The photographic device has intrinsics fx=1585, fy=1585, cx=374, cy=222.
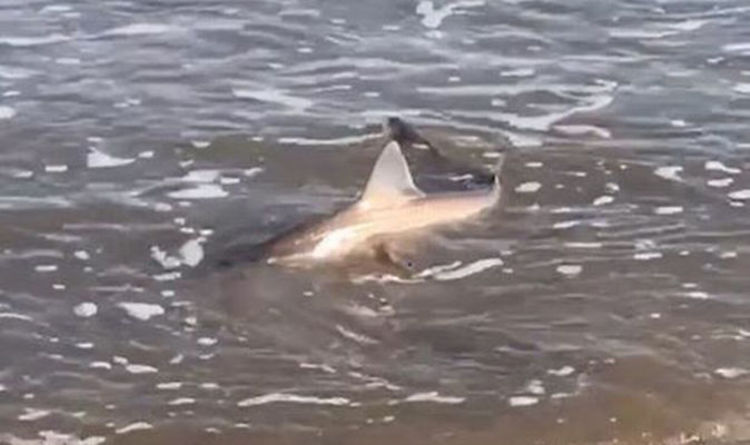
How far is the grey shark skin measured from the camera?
6258 mm

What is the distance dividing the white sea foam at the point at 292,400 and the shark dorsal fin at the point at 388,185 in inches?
54.4

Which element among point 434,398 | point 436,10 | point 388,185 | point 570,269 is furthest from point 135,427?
point 436,10

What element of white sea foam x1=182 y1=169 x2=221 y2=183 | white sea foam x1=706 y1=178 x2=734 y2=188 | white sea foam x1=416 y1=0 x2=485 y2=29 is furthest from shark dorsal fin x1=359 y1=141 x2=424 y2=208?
white sea foam x1=416 y1=0 x2=485 y2=29

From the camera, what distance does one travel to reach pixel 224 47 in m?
8.58

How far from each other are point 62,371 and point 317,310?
38.5 inches

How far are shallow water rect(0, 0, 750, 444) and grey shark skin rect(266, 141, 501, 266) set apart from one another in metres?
0.09

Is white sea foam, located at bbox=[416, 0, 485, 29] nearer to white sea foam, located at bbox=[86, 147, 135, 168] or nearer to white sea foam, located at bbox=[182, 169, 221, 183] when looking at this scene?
white sea foam, located at bbox=[182, 169, 221, 183]

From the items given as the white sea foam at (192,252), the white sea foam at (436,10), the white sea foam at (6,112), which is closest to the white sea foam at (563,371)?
the white sea foam at (192,252)

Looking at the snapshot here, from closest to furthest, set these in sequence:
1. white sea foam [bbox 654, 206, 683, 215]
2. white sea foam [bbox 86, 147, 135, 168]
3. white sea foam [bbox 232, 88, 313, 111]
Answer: white sea foam [bbox 654, 206, 683, 215], white sea foam [bbox 86, 147, 135, 168], white sea foam [bbox 232, 88, 313, 111]

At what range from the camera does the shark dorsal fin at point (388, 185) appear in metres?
6.42

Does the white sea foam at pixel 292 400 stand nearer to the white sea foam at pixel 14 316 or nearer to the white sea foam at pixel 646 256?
the white sea foam at pixel 14 316

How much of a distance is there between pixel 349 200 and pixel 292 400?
1735 mm

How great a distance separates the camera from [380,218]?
6465mm

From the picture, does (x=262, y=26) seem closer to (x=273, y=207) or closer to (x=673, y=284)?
(x=273, y=207)
